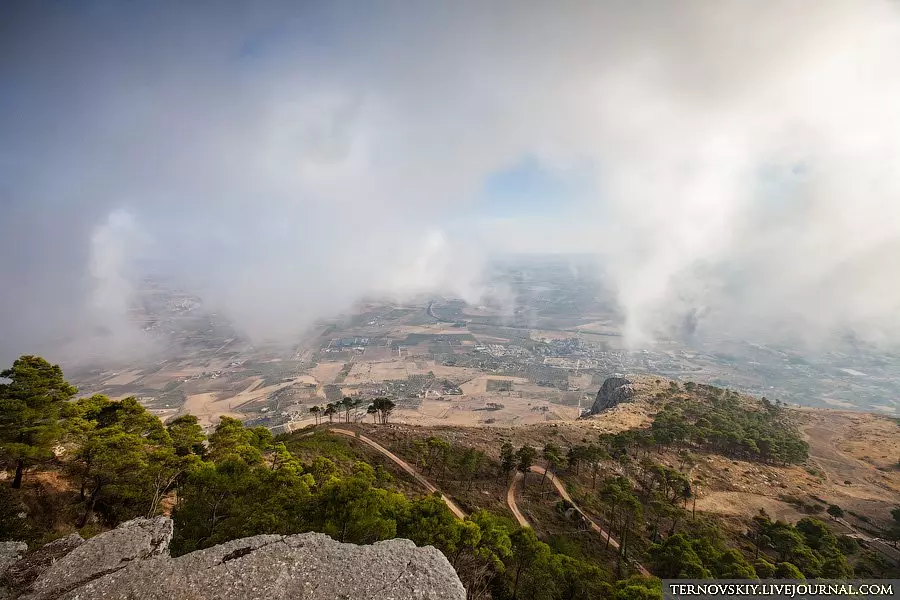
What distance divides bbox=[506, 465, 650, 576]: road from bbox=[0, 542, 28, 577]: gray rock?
109 ft

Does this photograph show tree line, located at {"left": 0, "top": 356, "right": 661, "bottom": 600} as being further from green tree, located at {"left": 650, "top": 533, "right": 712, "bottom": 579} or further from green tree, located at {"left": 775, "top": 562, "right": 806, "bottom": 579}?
green tree, located at {"left": 775, "top": 562, "right": 806, "bottom": 579}

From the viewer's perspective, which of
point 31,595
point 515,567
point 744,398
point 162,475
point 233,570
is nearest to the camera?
Result: point 31,595

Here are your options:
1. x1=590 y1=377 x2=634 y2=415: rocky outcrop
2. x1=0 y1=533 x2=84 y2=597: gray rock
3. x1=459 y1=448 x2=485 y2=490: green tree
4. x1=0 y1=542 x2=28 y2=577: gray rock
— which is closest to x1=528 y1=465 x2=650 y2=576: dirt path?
x1=459 y1=448 x2=485 y2=490: green tree

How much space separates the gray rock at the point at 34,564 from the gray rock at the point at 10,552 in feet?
0.63

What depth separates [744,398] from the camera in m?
90.9

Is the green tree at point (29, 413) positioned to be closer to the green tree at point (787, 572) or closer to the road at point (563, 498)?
the road at point (563, 498)

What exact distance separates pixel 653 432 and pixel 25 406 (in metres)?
74.0

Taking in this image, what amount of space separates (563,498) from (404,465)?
794 inches

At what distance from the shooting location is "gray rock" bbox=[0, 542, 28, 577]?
12.4 metres

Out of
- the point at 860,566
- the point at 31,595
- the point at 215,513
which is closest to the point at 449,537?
the point at 215,513

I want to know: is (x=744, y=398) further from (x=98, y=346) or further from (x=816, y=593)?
(x=98, y=346)

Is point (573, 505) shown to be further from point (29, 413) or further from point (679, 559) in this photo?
point (29, 413)

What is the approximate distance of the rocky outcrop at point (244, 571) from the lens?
11.2 metres

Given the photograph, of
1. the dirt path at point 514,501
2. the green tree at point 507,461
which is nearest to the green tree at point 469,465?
the green tree at point 507,461
